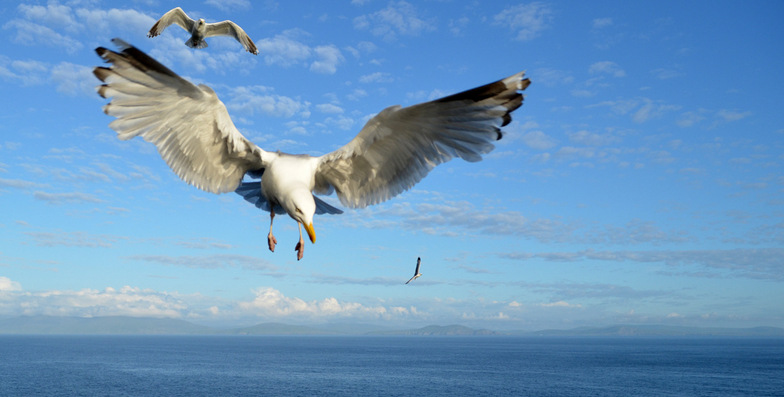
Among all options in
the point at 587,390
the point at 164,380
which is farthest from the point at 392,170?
the point at 164,380

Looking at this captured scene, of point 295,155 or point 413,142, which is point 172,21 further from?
point 413,142

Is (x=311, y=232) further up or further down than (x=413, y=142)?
further down

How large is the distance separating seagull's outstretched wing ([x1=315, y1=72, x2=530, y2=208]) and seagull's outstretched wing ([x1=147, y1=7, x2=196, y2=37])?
9388mm

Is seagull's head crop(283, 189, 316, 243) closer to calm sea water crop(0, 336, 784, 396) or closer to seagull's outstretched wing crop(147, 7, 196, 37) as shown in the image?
seagull's outstretched wing crop(147, 7, 196, 37)

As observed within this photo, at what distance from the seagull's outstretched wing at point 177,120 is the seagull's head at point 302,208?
A: 3.13 feet

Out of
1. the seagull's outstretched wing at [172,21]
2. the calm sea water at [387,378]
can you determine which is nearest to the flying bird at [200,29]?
the seagull's outstretched wing at [172,21]

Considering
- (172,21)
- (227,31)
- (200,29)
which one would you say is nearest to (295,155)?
(200,29)

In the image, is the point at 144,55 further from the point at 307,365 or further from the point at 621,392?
the point at 307,365

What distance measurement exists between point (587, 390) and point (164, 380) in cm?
7579

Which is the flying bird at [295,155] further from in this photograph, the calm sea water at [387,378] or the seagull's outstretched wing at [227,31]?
the calm sea water at [387,378]

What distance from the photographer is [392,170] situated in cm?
622

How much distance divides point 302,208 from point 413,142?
1516 mm

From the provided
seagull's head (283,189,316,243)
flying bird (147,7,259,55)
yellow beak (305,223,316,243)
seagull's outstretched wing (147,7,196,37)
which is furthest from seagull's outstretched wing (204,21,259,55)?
yellow beak (305,223,316,243)

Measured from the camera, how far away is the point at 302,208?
502cm
